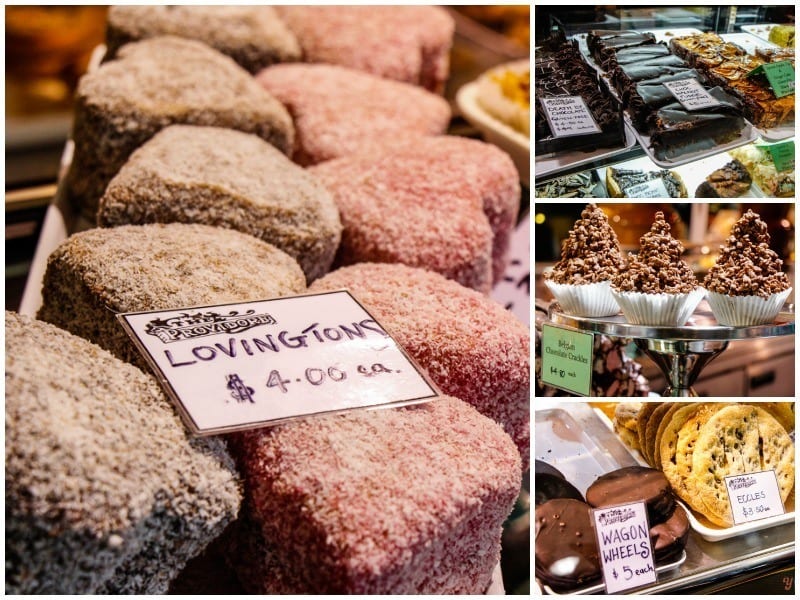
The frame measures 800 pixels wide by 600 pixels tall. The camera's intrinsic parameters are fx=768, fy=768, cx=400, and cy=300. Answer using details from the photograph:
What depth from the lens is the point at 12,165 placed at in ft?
6.61

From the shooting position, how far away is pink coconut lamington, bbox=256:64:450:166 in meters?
1.83

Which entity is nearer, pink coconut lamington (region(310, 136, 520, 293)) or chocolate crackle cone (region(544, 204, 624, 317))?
chocolate crackle cone (region(544, 204, 624, 317))

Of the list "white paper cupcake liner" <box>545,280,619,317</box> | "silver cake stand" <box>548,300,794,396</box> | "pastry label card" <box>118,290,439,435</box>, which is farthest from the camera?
"white paper cupcake liner" <box>545,280,619,317</box>

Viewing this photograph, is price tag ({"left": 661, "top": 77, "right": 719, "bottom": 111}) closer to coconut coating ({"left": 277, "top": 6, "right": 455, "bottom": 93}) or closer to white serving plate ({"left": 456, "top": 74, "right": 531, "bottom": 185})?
white serving plate ({"left": 456, "top": 74, "right": 531, "bottom": 185})

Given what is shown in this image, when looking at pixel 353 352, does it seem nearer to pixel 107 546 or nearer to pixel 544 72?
pixel 107 546

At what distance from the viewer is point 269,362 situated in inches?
38.4

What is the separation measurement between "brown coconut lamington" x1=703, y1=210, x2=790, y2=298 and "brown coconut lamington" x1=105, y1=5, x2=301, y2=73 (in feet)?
4.51

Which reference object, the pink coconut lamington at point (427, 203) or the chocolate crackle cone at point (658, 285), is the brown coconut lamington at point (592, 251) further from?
the pink coconut lamington at point (427, 203)

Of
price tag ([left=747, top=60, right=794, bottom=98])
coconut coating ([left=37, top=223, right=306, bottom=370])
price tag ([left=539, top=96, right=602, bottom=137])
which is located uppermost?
price tag ([left=747, top=60, right=794, bottom=98])

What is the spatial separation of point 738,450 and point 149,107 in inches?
50.8

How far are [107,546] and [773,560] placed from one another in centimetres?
88

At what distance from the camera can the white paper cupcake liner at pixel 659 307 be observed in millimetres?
1169

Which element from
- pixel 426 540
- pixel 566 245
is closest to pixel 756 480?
pixel 566 245

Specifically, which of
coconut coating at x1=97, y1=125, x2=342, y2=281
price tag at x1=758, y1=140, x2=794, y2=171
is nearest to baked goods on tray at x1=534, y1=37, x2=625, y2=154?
price tag at x1=758, y1=140, x2=794, y2=171
